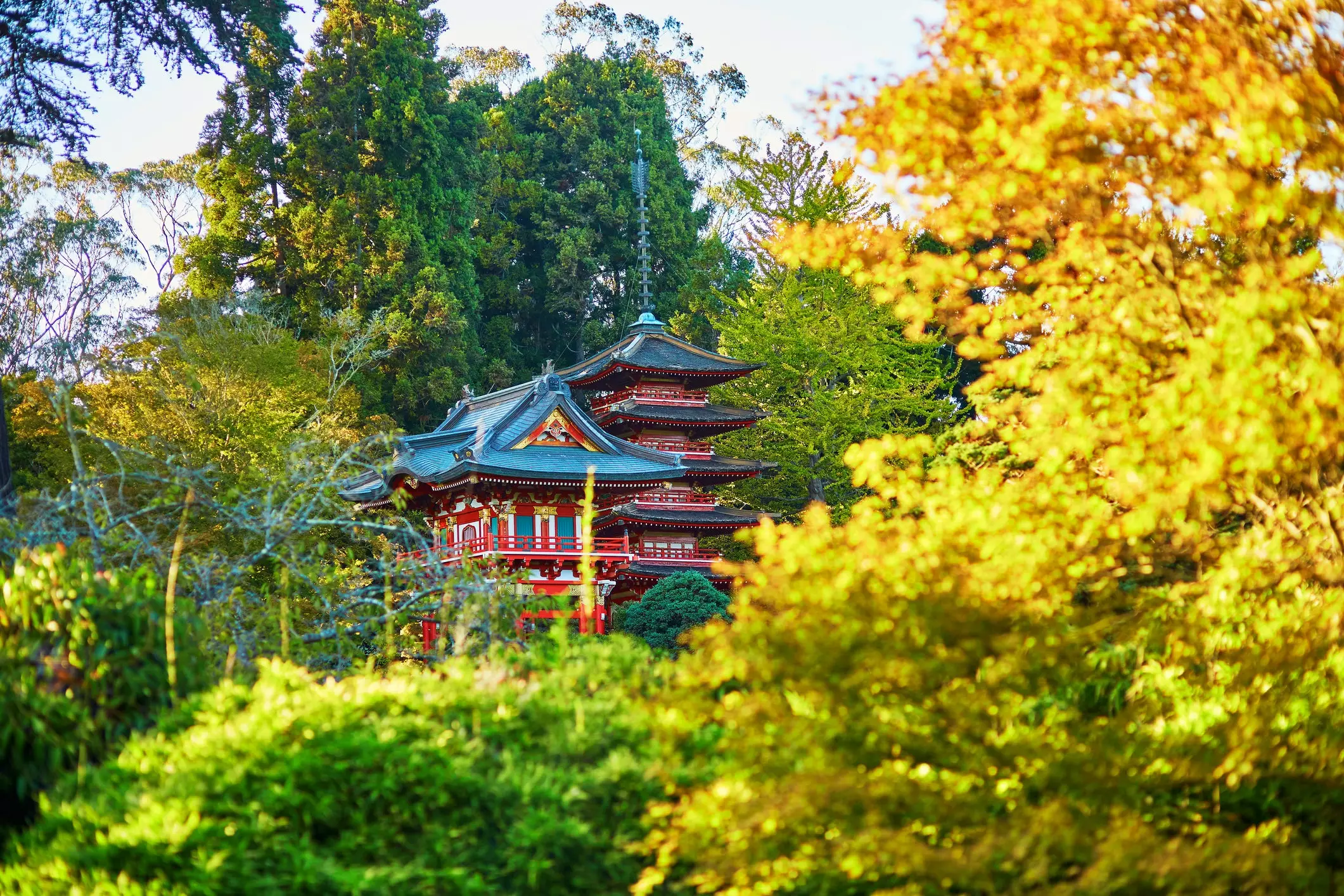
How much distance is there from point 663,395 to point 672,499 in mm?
2892

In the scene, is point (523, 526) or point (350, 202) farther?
point (350, 202)

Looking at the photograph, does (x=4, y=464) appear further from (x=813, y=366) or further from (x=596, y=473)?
(x=813, y=366)

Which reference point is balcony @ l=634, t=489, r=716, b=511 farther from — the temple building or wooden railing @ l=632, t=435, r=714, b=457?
wooden railing @ l=632, t=435, r=714, b=457

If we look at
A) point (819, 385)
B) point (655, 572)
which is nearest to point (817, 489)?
point (819, 385)

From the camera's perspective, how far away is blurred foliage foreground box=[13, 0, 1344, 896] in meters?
4.79

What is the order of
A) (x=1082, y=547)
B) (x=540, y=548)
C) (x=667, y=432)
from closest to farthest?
(x=1082, y=547), (x=540, y=548), (x=667, y=432)

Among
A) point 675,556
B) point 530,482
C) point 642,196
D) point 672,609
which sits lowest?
point 672,609

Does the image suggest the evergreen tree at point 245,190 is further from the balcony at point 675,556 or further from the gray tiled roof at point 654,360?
the balcony at point 675,556

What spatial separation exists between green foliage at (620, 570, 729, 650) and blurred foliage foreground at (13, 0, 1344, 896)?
16.6 meters

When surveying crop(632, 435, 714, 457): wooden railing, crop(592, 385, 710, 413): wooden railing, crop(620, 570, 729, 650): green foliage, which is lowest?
crop(620, 570, 729, 650): green foliage

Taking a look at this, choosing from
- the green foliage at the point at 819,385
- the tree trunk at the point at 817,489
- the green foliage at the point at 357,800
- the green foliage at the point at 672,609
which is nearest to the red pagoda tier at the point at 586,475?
the green foliage at the point at 819,385

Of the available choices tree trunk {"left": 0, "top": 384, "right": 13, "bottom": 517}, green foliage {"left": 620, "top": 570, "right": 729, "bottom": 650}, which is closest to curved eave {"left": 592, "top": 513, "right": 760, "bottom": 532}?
green foliage {"left": 620, "top": 570, "right": 729, "bottom": 650}

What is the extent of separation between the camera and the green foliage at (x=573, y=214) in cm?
4288

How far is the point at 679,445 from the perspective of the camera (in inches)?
1252
